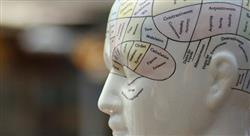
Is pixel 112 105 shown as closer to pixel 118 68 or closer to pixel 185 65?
pixel 118 68

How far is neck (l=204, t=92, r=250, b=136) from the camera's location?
102 cm

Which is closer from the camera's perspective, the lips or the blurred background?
the lips

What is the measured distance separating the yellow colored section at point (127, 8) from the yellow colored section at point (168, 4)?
0.17 ft

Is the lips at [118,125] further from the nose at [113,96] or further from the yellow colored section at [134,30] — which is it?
the yellow colored section at [134,30]

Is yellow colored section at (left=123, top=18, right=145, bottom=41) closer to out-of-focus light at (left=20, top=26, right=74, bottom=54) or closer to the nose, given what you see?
the nose

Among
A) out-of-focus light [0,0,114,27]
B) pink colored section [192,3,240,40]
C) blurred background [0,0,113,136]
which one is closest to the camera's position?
pink colored section [192,3,240,40]

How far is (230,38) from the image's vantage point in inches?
38.8

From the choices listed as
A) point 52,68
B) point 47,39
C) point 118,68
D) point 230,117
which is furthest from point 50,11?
point 230,117

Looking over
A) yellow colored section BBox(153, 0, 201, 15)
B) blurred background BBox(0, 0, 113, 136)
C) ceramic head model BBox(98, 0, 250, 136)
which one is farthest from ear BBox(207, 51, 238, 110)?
blurred background BBox(0, 0, 113, 136)

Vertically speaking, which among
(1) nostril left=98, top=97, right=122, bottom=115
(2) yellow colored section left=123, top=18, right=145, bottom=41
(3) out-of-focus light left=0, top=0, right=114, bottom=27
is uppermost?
(2) yellow colored section left=123, top=18, right=145, bottom=41

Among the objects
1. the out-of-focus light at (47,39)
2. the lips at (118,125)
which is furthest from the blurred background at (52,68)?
the lips at (118,125)

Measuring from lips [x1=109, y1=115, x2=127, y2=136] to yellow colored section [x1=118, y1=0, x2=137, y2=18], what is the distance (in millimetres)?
216

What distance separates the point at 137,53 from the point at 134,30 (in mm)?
47

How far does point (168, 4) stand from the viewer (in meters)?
1.00
